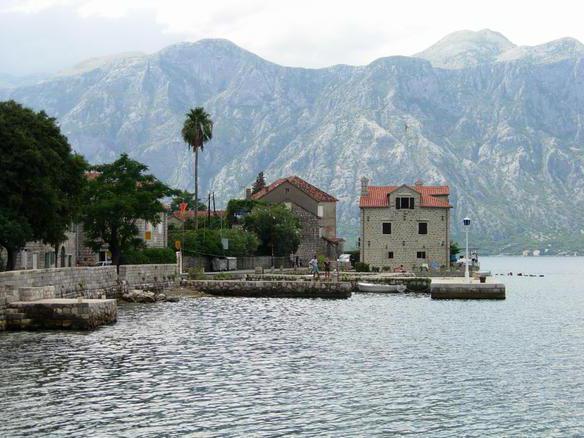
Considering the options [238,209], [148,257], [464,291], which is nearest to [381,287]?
[464,291]

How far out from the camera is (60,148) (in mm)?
65750

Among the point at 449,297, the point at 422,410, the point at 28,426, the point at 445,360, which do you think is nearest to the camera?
the point at 28,426

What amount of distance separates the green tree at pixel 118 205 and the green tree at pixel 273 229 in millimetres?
38241

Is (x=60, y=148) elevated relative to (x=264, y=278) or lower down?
elevated

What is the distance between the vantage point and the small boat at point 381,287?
307 ft

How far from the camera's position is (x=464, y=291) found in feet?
267

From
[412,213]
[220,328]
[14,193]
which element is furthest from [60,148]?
[412,213]

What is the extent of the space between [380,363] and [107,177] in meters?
56.0

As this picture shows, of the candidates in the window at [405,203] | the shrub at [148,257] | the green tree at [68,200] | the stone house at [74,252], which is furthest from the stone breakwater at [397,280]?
the green tree at [68,200]

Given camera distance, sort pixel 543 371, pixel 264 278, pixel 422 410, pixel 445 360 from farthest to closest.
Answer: pixel 264 278
pixel 445 360
pixel 543 371
pixel 422 410

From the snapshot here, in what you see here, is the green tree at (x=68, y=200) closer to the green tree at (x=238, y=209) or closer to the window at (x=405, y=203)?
the window at (x=405, y=203)

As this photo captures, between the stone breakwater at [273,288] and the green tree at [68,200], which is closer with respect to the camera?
the green tree at [68,200]

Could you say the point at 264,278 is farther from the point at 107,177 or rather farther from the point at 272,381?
the point at 272,381

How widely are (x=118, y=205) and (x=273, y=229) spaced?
4589 centimetres
